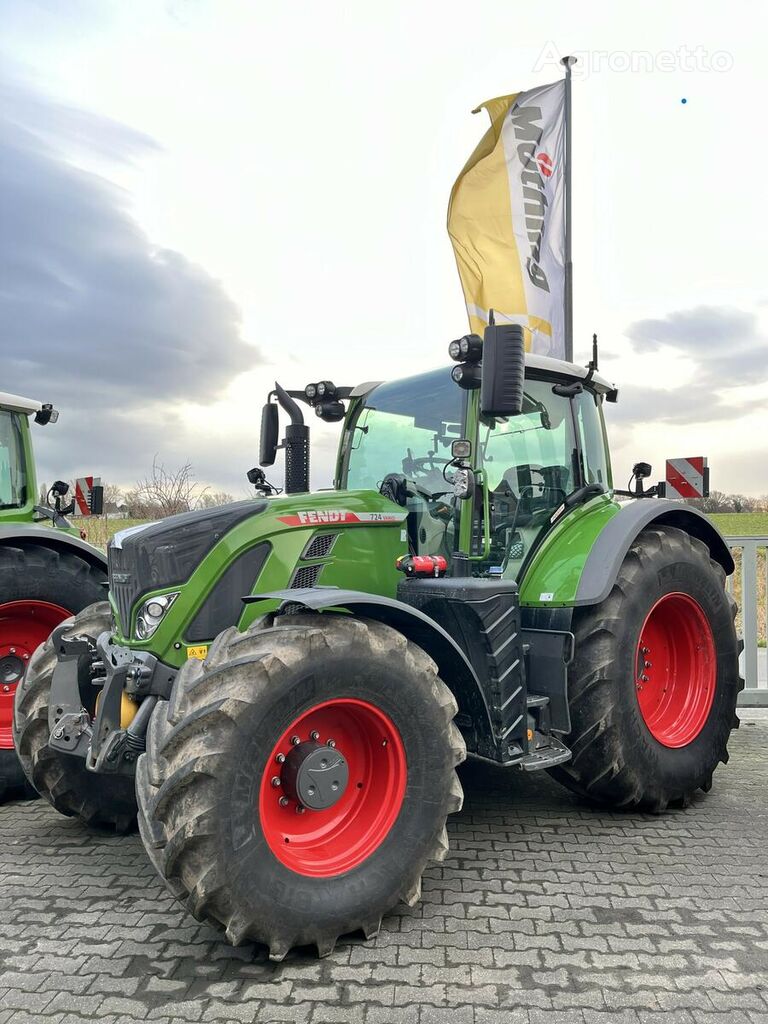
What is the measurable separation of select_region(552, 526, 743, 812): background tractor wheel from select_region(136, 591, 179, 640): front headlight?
7.10 ft

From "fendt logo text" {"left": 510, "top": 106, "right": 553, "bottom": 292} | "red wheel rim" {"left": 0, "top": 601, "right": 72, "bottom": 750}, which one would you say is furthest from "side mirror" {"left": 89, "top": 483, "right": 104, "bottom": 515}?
"fendt logo text" {"left": 510, "top": 106, "right": 553, "bottom": 292}

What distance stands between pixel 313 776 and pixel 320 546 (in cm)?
117

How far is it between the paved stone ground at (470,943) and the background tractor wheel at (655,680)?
33cm

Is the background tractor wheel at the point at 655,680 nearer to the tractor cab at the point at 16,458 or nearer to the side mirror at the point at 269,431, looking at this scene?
the side mirror at the point at 269,431

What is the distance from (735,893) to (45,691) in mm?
3390

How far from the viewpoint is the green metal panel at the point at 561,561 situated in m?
4.50

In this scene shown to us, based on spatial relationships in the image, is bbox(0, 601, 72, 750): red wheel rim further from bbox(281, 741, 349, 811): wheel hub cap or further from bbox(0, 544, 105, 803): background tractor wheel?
bbox(281, 741, 349, 811): wheel hub cap

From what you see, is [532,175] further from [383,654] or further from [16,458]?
[383,654]

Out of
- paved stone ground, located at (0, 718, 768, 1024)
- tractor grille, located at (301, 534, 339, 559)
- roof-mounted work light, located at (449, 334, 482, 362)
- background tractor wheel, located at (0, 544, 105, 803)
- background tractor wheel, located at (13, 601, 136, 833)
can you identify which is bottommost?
paved stone ground, located at (0, 718, 768, 1024)

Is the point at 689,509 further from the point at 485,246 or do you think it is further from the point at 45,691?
the point at 485,246

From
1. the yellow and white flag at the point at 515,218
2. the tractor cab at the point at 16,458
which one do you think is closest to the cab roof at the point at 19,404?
the tractor cab at the point at 16,458

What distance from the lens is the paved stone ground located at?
277 cm

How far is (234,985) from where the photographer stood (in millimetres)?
2906

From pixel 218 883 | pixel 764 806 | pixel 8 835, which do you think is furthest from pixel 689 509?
pixel 8 835
